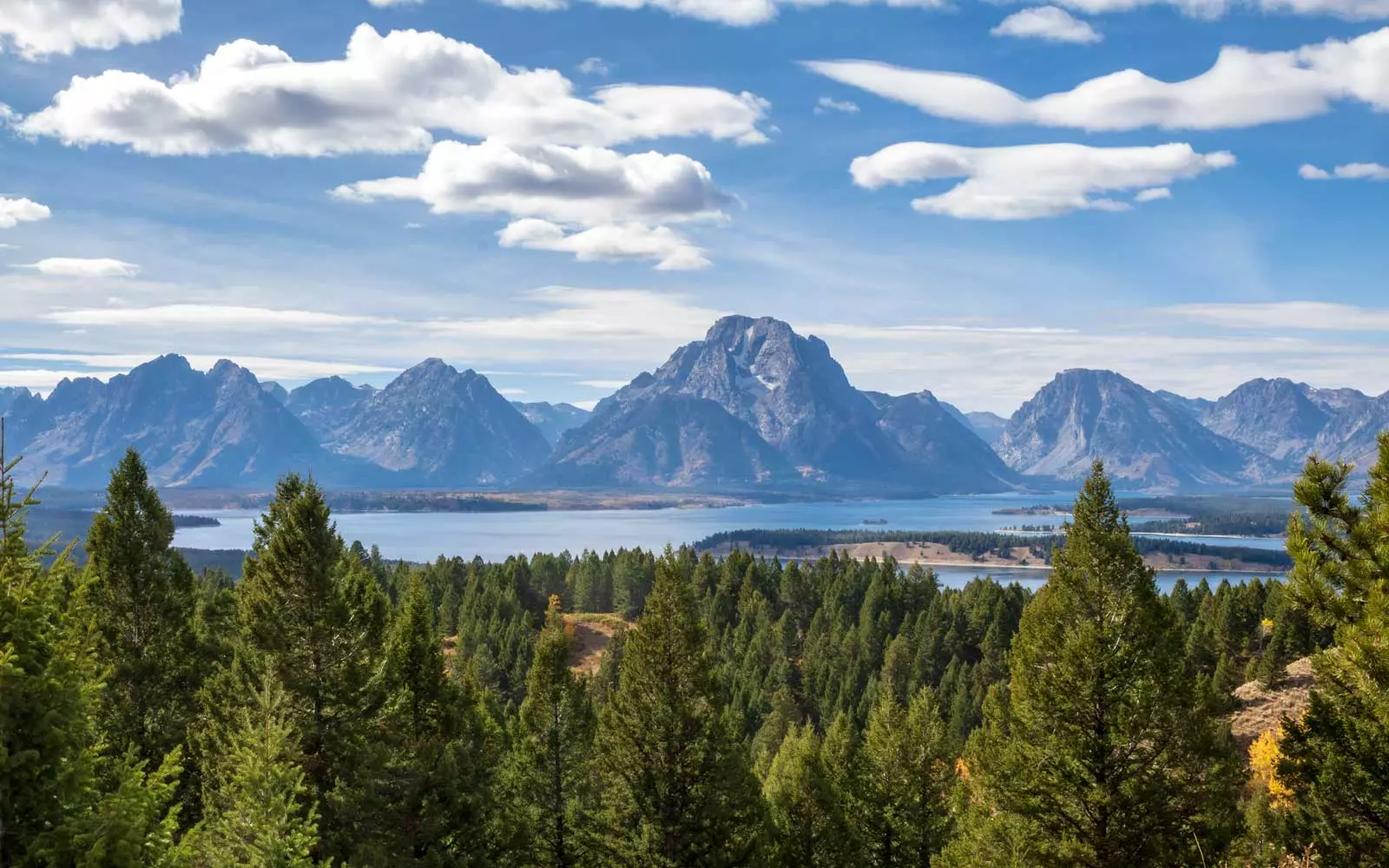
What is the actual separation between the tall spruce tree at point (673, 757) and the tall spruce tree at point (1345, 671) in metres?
16.5

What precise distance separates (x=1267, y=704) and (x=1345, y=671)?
58.5 meters

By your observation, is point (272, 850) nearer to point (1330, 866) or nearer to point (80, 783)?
point (80, 783)

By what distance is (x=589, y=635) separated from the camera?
122250 mm

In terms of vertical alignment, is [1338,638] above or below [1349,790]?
above

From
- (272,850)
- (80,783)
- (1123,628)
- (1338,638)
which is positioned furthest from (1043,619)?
(80,783)

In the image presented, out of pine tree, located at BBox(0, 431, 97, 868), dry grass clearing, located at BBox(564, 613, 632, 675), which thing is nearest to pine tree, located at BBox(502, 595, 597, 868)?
pine tree, located at BBox(0, 431, 97, 868)

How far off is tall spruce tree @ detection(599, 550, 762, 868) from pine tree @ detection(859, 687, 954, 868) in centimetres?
874

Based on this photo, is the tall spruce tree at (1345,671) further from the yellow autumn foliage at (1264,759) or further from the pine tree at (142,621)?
the pine tree at (142,621)

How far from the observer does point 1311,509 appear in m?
19.6

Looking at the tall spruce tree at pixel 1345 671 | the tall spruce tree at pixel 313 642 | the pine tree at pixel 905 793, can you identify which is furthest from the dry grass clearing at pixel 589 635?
the tall spruce tree at pixel 1345 671

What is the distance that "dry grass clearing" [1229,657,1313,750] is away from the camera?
6041 cm

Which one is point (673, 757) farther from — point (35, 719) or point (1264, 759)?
point (1264, 759)

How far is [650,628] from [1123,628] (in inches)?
623

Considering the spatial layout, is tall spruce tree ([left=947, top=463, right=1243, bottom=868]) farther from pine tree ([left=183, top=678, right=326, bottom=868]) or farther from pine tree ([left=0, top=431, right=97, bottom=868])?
pine tree ([left=0, top=431, right=97, bottom=868])
